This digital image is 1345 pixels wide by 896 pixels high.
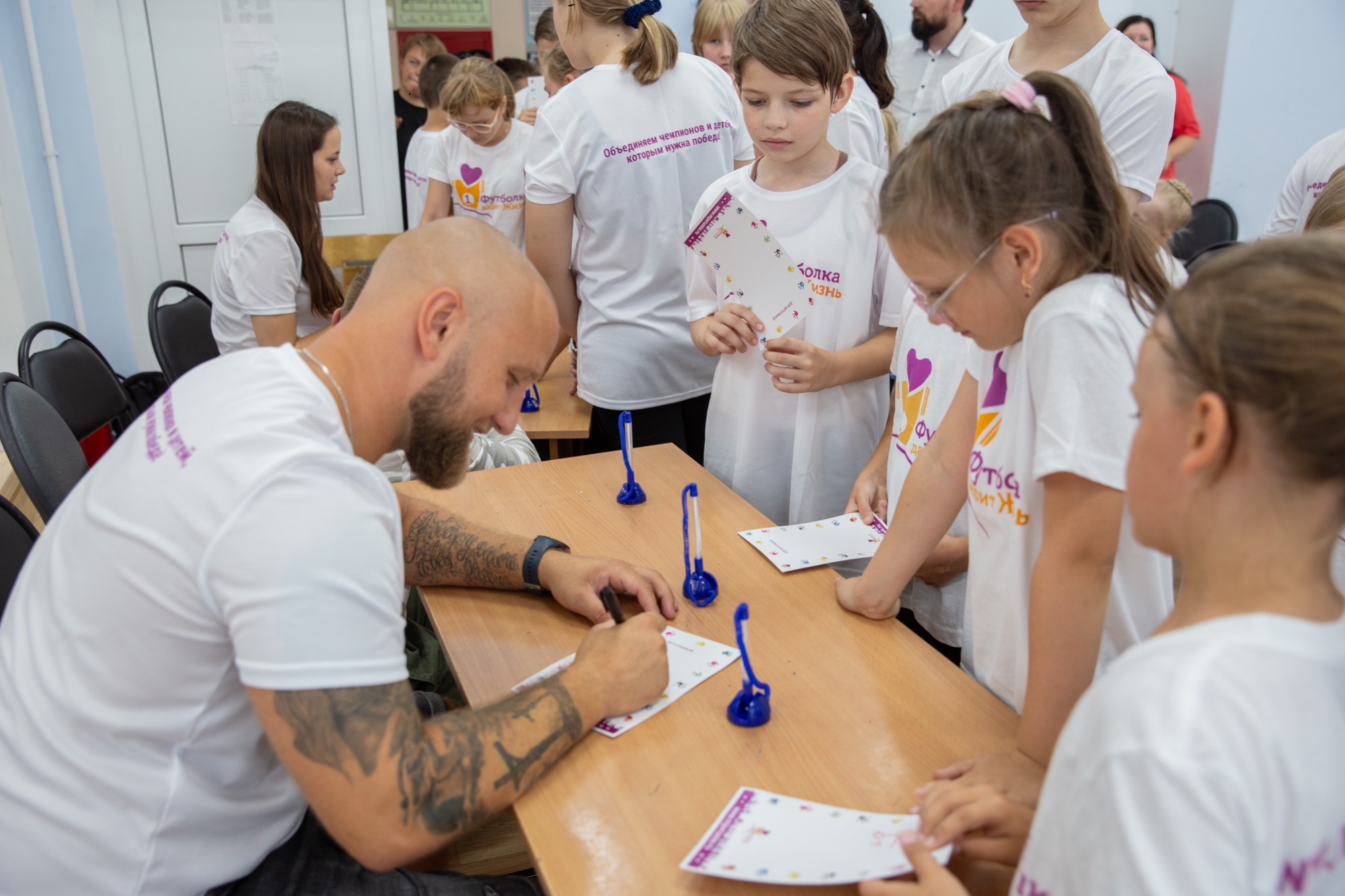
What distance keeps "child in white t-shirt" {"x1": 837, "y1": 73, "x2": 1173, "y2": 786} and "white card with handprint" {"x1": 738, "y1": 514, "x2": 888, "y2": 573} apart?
445 mm

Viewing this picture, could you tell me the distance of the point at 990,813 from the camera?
963 millimetres

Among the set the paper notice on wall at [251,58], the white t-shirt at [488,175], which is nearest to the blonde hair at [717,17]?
the white t-shirt at [488,175]

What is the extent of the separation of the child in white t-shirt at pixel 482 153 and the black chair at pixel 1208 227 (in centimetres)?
293

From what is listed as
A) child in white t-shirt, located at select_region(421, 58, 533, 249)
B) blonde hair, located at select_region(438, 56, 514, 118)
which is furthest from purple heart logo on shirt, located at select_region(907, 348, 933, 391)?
blonde hair, located at select_region(438, 56, 514, 118)

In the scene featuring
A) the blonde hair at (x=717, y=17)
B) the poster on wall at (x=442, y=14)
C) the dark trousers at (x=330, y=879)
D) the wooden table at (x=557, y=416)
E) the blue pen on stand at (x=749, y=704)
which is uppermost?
the poster on wall at (x=442, y=14)

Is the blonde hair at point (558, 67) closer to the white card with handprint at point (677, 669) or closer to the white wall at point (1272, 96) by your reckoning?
the white card with handprint at point (677, 669)

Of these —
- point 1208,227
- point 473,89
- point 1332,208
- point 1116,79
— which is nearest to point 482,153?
point 473,89

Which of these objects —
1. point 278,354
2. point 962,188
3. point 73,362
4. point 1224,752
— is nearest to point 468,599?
point 278,354

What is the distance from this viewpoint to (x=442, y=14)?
621 cm

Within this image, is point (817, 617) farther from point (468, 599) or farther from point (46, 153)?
point (46, 153)

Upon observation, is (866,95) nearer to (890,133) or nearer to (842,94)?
(890,133)

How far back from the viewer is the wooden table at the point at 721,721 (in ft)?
3.38

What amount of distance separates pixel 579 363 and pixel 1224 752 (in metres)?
2.25

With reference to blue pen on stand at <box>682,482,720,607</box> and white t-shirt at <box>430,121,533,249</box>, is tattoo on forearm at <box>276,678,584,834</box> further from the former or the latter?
white t-shirt at <box>430,121,533,249</box>
